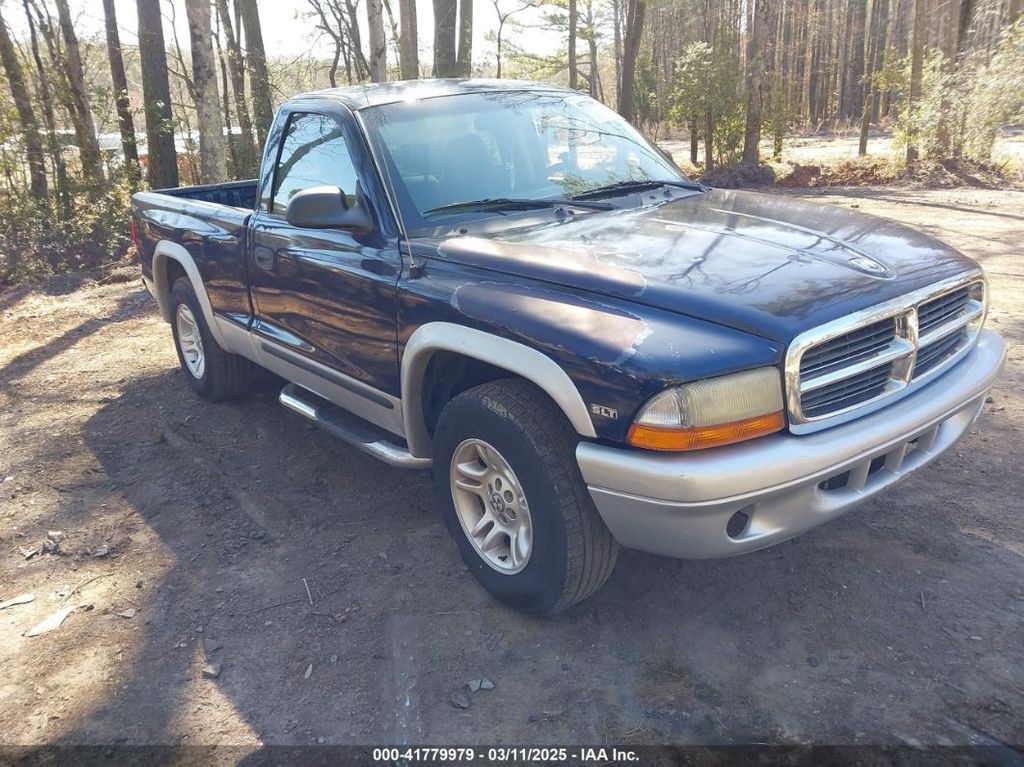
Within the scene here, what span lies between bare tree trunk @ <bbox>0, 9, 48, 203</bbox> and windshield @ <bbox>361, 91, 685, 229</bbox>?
9469 millimetres

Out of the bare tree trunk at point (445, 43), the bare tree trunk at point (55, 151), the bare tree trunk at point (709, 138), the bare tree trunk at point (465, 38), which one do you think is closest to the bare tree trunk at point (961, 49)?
the bare tree trunk at point (709, 138)

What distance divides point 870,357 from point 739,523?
2.39 ft

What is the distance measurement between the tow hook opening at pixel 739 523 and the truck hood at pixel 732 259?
1.77ft

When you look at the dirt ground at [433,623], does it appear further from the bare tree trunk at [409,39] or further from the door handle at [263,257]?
the bare tree trunk at [409,39]

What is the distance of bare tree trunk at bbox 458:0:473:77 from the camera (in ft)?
50.2

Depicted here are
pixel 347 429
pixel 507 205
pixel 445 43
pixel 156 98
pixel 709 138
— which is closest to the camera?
pixel 507 205

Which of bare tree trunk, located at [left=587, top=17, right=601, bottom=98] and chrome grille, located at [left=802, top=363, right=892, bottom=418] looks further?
bare tree trunk, located at [left=587, top=17, right=601, bottom=98]

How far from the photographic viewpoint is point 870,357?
8.60ft

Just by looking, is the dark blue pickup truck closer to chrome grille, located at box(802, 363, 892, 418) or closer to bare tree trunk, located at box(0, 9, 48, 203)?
chrome grille, located at box(802, 363, 892, 418)

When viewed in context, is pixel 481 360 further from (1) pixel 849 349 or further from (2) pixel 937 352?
(2) pixel 937 352

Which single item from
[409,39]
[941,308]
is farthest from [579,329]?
[409,39]

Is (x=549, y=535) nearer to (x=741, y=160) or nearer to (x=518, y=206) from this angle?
(x=518, y=206)

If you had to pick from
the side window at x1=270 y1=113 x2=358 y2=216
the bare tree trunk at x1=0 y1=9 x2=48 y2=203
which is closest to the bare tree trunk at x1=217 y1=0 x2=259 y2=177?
the bare tree trunk at x1=0 y1=9 x2=48 y2=203

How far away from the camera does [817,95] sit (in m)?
34.9
